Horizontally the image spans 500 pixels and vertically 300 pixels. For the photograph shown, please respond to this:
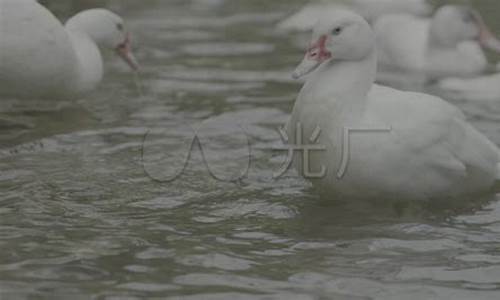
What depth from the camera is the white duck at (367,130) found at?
20.8 ft

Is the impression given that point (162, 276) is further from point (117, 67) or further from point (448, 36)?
point (448, 36)

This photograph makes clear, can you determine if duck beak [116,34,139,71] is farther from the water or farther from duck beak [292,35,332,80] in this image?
duck beak [292,35,332,80]

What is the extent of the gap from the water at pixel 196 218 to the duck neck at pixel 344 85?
0.64 metres

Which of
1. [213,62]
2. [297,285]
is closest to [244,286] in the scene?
[297,285]

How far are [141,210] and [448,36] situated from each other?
238 inches

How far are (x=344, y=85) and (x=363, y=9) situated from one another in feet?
25.1

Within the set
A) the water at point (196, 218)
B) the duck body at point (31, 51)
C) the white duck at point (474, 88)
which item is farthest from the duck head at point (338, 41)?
the white duck at point (474, 88)

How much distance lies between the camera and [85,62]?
9.52m

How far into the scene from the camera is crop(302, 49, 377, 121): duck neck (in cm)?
650

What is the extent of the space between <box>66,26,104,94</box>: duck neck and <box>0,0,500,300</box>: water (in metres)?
0.24

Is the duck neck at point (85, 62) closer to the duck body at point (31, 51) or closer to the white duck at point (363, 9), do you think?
the duck body at point (31, 51)

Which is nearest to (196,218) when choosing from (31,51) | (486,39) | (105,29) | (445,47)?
(31,51)

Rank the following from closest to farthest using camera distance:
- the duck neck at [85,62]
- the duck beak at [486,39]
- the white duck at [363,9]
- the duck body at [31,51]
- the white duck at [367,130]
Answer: the white duck at [367,130], the duck body at [31,51], the duck neck at [85,62], the duck beak at [486,39], the white duck at [363,9]

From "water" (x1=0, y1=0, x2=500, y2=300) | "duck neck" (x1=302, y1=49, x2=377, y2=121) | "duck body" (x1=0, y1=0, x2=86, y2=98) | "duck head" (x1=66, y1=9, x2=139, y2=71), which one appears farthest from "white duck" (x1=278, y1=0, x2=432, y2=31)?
"duck neck" (x1=302, y1=49, x2=377, y2=121)
